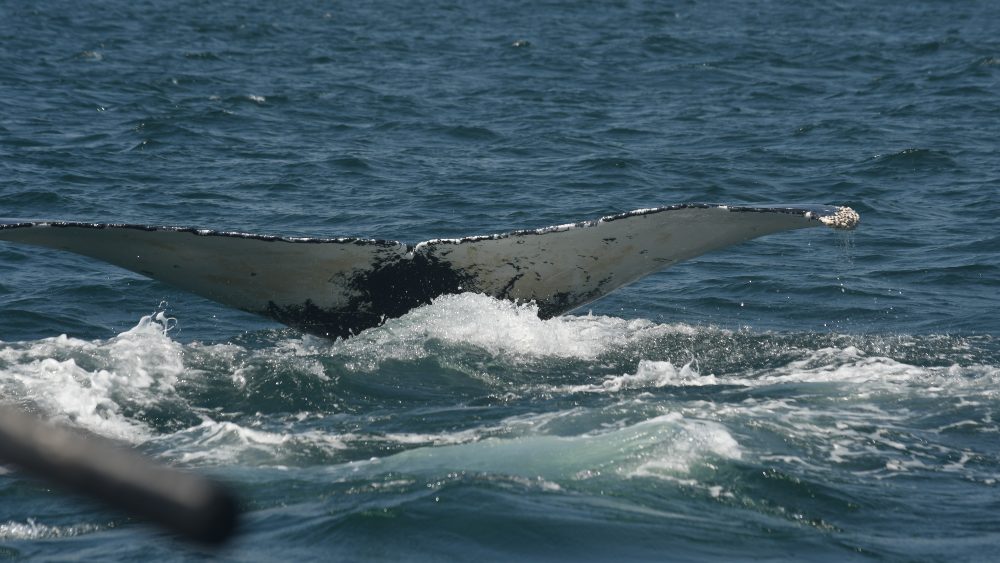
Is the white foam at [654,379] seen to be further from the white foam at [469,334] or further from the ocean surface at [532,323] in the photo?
the white foam at [469,334]

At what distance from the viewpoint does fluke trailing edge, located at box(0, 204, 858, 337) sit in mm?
7117

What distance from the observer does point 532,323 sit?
8203mm

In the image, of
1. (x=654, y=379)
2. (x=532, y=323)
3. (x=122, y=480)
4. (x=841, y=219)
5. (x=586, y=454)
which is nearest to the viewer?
(x=122, y=480)

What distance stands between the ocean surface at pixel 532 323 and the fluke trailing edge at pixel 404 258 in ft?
0.82

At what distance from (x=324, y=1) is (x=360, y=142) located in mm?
25534

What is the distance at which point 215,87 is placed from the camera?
2388 centimetres

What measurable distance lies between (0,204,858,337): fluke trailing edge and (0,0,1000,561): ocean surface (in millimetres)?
251

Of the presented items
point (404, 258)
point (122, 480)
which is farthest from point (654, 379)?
point (122, 480)

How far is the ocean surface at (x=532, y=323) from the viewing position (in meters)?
5.46

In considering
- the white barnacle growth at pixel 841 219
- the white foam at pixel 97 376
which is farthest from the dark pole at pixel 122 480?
the white barnacle growth at pixel 841 219

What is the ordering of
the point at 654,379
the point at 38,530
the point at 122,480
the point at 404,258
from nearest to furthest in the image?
the point at 122,480 < the point at 38,530 < the point at 404,258 < the point at 654,379

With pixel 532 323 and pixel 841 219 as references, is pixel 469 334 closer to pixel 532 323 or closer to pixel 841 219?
pixel 532 323

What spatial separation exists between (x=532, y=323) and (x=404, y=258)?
1.06m

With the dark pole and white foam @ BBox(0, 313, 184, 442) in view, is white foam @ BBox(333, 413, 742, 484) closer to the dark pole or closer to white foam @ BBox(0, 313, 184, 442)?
white foam @ BBox(0, 313, 184, 442)
